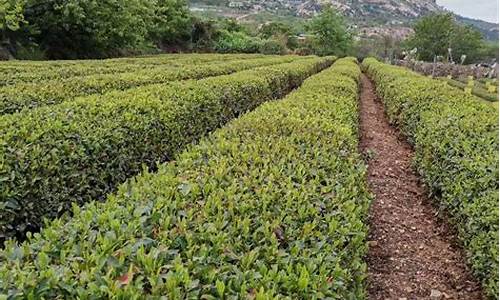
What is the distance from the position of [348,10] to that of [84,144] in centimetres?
12940

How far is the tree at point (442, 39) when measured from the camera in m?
54.9

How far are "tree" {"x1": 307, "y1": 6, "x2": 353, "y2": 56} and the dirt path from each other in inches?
1756

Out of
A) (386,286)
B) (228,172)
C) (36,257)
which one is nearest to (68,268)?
(36,257)

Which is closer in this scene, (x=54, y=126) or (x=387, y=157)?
(x=54, y=126)

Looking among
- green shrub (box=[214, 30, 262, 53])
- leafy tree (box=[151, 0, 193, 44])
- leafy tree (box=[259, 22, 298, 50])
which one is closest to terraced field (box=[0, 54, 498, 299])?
leafy tree (box=[151, 0, 193, 44])

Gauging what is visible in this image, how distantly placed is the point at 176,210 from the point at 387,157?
5.92 m

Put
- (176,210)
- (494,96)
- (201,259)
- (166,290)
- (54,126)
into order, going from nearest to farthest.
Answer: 1. (166,290)
2. (201,259)
3. (176,210)
4. (54,126)
5. (494,96)

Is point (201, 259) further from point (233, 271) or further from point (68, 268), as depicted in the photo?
point (68, 268)

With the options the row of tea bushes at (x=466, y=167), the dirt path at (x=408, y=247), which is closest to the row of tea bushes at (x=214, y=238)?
the dirt path at (x=408, y=247)

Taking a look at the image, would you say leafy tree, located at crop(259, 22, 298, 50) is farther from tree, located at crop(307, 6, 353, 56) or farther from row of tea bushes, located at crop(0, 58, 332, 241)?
row of tea bushes, located at crop(0, 58, 332, 241)

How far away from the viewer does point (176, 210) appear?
7.94 feet

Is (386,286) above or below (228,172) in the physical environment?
below

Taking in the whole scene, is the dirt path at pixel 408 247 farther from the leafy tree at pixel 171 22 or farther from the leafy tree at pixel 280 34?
the leafy tree at pixel 280 34

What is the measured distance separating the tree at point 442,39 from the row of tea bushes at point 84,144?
5230cm
